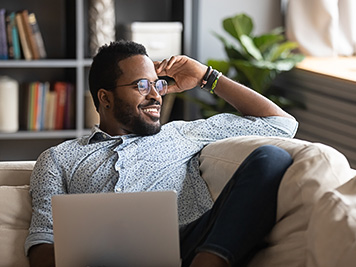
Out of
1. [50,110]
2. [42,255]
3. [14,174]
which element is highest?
[14,174]

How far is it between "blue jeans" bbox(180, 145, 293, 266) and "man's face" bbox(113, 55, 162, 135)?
1.66 feet

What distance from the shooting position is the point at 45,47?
433 cm

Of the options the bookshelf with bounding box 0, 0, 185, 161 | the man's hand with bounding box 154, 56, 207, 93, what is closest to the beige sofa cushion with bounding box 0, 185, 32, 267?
the man's hand with bounding box 154, 56, 207, 93

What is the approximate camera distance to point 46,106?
4180mm

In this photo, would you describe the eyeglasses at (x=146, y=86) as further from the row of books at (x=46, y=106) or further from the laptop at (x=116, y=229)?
the row of books at (x=46, y=106)

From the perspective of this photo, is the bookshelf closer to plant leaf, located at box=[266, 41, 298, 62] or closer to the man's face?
plant leaf, located at box=[266, 41, 298, 62]

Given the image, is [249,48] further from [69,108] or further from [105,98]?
[105,98]

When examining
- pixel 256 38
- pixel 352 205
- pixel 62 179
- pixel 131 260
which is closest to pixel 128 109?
pixel 62 179

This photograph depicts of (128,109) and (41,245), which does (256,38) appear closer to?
(128,109)

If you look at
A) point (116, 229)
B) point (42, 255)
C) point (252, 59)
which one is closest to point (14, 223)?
point (42, 255)

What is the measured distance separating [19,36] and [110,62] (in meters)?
1.85

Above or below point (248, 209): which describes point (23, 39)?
above

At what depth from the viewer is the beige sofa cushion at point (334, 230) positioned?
59.8 inches

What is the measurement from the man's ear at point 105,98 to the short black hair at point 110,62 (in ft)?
0.05
